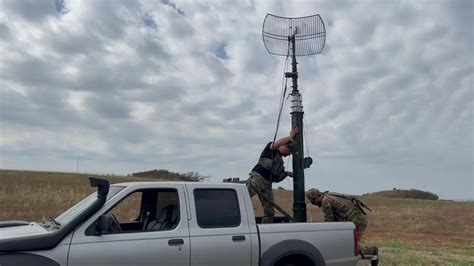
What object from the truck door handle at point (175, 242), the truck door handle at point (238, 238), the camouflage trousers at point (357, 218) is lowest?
the truck door handle at point (175, 242)

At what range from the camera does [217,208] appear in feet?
20.3

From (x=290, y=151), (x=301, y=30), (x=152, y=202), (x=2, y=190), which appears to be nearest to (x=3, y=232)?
(x=152, y=202)

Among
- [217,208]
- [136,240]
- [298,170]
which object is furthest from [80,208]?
[298,170]

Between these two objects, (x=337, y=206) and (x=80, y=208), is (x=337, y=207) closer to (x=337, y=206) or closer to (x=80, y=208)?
(x=337, y=206)

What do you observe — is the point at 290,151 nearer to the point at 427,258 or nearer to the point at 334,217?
the point at 334,217

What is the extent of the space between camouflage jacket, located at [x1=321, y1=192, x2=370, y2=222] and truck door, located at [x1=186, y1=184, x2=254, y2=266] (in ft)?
9.37

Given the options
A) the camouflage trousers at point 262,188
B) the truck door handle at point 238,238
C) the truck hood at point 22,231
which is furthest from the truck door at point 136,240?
the camouflage trousers at point 262,188

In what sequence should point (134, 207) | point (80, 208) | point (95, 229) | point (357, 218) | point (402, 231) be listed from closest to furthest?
point (95, 229)
point (80, 208)
point (357, 218)
point (134, 207)
point (402, 231)

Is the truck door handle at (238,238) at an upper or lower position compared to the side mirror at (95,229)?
lower

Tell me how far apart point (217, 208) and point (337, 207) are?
11.1ft

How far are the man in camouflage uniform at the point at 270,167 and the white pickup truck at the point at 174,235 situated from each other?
7.12ft

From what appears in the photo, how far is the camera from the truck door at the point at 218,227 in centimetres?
579

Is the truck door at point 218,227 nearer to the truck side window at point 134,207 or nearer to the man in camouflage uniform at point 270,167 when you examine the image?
the truck side window at point 134,207

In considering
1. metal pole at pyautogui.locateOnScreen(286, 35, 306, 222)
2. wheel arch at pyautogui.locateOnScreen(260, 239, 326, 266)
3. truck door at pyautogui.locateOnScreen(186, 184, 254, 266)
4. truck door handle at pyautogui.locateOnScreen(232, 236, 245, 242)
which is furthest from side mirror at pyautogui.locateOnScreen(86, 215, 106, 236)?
metal pole at pyautogui.locateOnScreen(286, 35, 306, 222)
